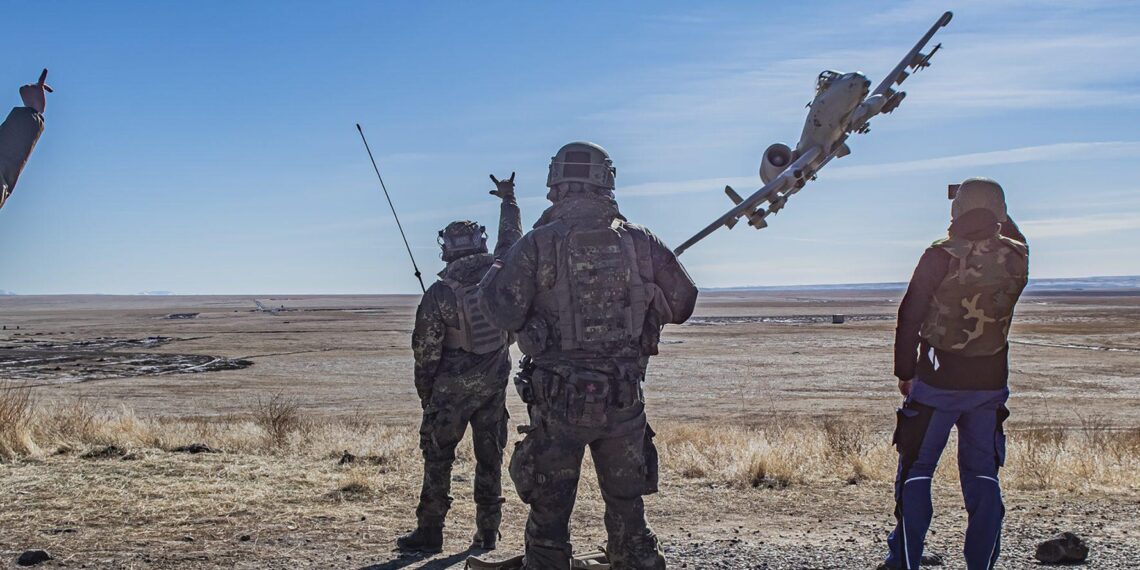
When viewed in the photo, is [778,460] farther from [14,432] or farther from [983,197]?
[14,432]

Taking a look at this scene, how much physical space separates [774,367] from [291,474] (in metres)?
28.8

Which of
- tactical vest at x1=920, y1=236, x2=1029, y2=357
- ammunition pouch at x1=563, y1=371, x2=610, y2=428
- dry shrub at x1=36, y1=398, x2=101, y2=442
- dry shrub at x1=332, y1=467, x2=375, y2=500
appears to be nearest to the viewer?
ammunition pouch at x1=563, y1=371, x2=610, y2=428

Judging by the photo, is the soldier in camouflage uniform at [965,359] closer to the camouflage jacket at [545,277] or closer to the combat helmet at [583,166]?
the camouflage jacket at [545,277]

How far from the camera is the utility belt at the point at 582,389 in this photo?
5.17 m

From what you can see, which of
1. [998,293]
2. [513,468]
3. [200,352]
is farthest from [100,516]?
[200,352]

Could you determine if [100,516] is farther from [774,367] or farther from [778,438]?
[774,367]

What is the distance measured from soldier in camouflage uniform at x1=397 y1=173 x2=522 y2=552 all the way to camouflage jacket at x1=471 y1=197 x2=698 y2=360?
1.54 m

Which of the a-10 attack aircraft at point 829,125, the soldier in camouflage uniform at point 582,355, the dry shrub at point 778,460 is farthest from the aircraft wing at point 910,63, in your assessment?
the soldier in camouflage uniform at point 582,355

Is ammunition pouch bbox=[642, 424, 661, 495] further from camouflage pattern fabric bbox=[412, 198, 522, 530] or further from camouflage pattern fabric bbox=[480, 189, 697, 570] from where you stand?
camouflage pattern fabric bbox=[412, 198, 522, 530]

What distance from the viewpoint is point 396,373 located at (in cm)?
3419

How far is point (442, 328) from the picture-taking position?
702 cm

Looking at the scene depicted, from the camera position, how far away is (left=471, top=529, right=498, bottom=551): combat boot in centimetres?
698

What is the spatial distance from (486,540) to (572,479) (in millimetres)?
1978

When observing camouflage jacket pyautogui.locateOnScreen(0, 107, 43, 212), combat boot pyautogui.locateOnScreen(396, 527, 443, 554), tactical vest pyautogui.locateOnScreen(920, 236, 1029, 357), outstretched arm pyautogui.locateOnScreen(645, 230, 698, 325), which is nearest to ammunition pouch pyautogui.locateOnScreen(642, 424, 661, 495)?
outstretched arm pyautogui.locateOnScreen(645, 230, 698, 325)
